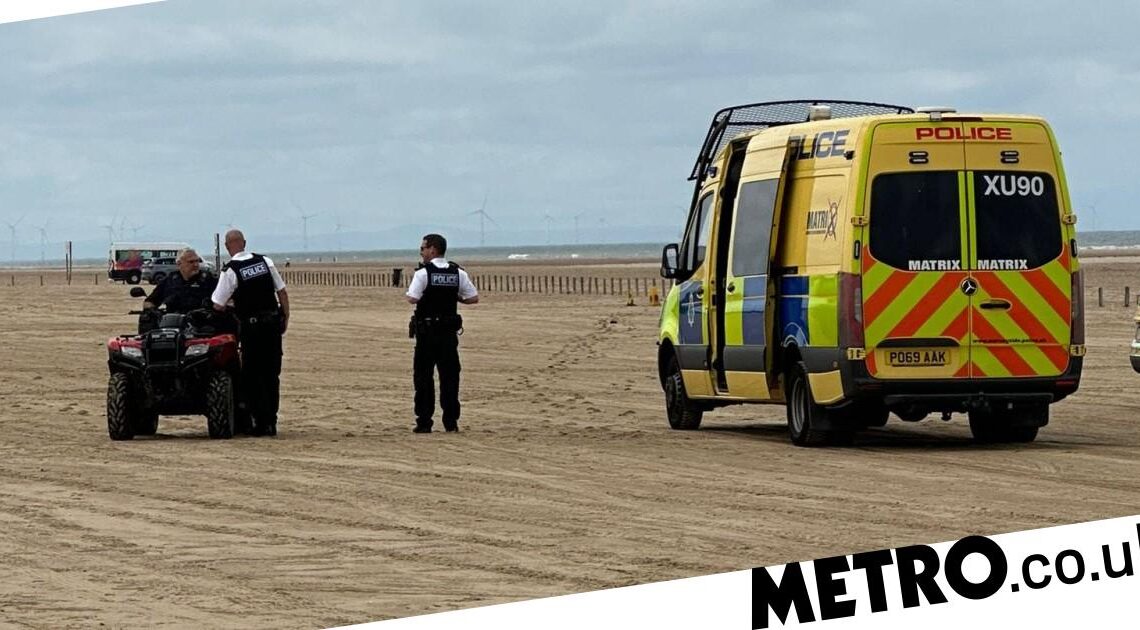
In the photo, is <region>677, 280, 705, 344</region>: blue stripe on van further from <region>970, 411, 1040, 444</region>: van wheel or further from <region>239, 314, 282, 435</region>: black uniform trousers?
<region>239, 314, 282, 435</region>: black uniform trousers

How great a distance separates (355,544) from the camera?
10586 mm

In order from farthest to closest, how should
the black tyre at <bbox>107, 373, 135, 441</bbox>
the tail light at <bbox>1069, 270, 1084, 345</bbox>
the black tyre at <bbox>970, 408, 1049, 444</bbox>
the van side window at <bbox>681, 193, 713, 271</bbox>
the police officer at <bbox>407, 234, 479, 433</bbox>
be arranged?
the van side window at <bbox>681, 193, 713, 271</bbox> → the police officer at <bbox>407, 234, 479, 433</bbox> → the black tyre at <bbox>107, 373, 135, 441</bbox> → the black tyre at <bbox>970, 408, 1049, 444</bbox> → the tail light at <bbox>1069, 270, 1084, 345</bbox>

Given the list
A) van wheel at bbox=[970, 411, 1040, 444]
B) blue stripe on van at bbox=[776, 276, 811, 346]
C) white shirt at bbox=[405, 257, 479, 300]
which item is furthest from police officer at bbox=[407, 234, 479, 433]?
van wheel at bbox=[970, 411, 1040, 444]

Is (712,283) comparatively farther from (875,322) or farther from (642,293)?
(642,293)

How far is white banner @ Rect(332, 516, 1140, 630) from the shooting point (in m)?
8.17

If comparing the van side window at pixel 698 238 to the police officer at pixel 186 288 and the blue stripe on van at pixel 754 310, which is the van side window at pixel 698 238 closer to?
the blue stripe on van at pixel 754 310

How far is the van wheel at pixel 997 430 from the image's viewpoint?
16188mm

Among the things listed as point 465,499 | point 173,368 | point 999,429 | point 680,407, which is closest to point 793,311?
point 999,429

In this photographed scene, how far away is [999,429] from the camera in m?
16.4

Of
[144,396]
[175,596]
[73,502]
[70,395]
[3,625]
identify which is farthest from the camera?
[70,395]

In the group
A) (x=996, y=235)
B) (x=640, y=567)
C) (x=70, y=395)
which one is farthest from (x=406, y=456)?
(x=70, y=395)

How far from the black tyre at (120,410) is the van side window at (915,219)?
6.21 metres

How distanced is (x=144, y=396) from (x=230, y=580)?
7914 mm
